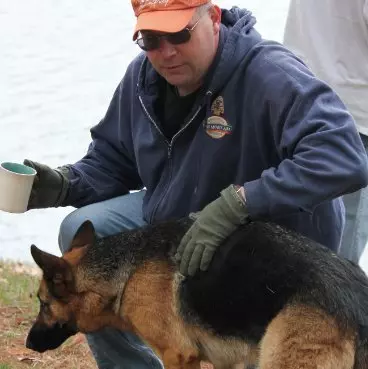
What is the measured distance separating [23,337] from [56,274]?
55.1 inches

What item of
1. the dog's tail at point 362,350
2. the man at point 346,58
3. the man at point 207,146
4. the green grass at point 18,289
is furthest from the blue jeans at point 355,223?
the green grass at point 18,289

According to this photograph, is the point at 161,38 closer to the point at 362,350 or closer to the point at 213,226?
the point at 213,226

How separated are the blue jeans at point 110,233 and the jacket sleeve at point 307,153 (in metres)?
0.98

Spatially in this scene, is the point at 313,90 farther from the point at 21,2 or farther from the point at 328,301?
the point at 21,2

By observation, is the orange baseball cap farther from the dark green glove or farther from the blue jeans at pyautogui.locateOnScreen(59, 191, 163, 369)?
the blue jeans at pyautogui.locateOnScreen(59, 191, 163, 369)

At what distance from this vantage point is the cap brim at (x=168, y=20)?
120 inches

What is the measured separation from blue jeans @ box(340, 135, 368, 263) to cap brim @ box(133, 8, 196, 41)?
1568mm

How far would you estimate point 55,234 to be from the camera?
6.20 meters

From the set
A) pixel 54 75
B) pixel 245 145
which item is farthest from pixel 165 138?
pixel 54 75

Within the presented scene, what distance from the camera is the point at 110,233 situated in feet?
12.3

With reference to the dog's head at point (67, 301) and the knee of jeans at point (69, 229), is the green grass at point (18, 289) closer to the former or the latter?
the knee of jeans at point (69, 229)

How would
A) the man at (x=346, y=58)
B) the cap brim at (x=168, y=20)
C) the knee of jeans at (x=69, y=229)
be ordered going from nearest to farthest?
the cap brim at (x=168, y=20) < the knee of jeans at (x=69, y=229) < the man at (x=346, y=58)

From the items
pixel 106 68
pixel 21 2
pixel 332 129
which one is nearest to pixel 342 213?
pixel 332 129

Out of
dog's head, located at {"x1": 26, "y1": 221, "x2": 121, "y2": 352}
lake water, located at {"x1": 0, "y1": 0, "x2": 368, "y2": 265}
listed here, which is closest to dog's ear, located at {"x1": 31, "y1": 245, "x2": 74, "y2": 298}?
dog's head, located at {"x1": 26, "y1": 221, "x2": 121, "y2": 352}
